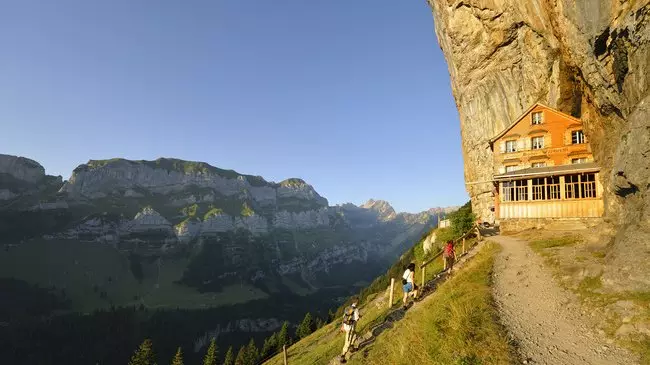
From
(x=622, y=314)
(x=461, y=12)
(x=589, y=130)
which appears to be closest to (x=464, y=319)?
(x=622, y=314)

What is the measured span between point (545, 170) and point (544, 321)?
26249 millimetres

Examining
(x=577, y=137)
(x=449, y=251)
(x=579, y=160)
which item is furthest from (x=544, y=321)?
(x=577, y=137)

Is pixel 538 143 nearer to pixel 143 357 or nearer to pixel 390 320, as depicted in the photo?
pixel 390 320

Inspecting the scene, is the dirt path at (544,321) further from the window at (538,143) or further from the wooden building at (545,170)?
the window at (538,143)

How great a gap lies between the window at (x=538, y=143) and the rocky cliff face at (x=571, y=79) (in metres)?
4.54

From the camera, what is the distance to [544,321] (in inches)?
588

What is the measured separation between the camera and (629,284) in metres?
15.0

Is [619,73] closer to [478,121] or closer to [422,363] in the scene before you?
[422,363]

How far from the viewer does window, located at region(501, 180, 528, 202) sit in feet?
124

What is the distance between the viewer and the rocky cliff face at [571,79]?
1905cm

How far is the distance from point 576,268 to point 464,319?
9156 mm

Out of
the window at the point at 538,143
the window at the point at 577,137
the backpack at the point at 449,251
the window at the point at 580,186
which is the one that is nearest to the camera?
the backpack at the point at 449,251

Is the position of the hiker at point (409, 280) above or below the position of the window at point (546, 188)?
below

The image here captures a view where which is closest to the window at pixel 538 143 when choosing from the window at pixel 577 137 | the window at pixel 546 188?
the window at pixel 577 137
